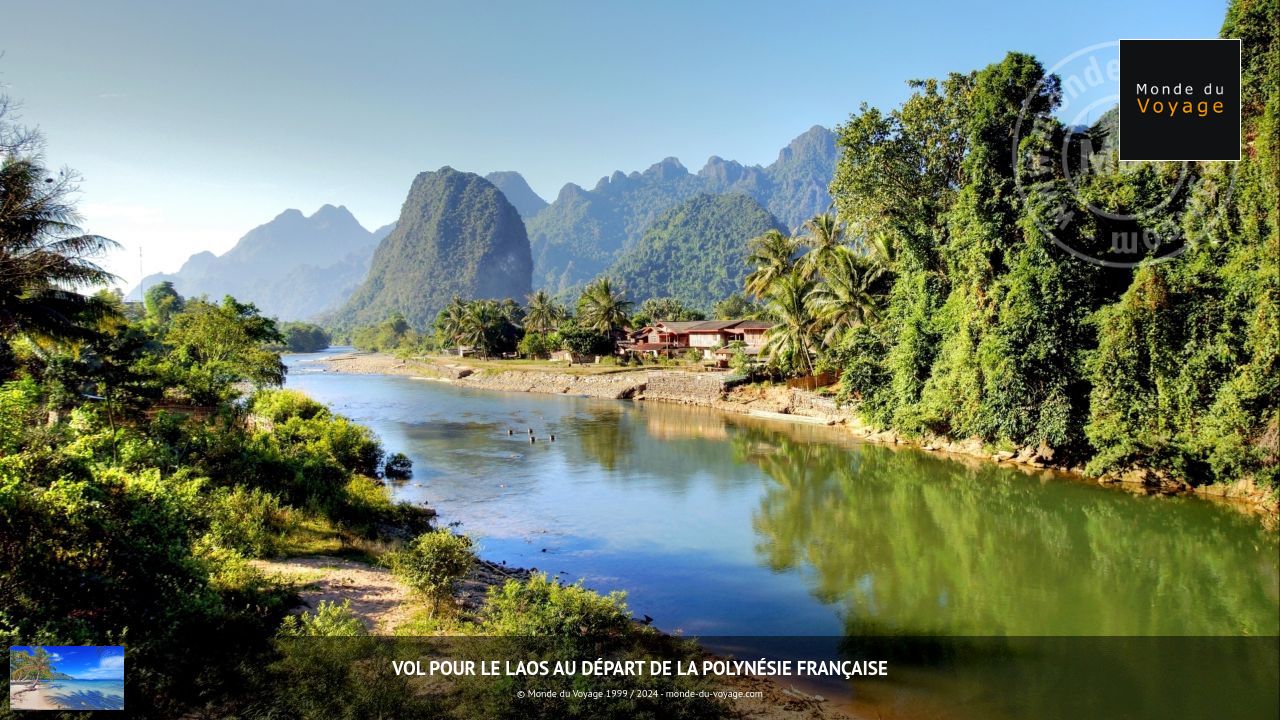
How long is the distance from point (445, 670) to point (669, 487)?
17.4 metres

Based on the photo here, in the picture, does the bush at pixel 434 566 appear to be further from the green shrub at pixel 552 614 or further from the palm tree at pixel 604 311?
the palm tree at pixel 604 311

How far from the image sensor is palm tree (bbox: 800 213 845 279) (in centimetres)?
4441

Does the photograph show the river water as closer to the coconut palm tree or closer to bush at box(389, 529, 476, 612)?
bush at box(389, 529, 476, 612)

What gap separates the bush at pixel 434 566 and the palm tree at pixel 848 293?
30928mm

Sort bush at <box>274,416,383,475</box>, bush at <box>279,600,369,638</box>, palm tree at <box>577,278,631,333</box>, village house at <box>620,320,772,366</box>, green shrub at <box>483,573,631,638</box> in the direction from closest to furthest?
bush at <box>279,600,369,638</box> → green shrub at <box>483,573,631,638</box> → bush at <box>274,416,383,475</box> → village house at <box>620,320,772,366</box> → palm tree at <box>577,278,631,333</box>

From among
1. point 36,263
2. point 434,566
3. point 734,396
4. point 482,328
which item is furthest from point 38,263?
point 482,328

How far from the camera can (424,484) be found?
82.6 ft

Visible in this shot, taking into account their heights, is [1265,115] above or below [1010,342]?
above

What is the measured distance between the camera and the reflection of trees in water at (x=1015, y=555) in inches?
521

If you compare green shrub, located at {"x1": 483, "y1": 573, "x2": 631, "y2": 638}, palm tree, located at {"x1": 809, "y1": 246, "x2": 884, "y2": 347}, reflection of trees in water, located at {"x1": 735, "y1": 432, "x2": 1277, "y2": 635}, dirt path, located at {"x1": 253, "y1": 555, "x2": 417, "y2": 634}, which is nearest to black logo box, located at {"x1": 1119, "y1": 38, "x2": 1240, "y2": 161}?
reflection of trees in water, located at {"x1": 735, "y1": 432, "x2": 1277, "y2": 635}

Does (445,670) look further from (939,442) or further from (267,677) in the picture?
(939,442)

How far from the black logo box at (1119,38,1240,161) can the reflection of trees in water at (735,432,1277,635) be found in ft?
35.7

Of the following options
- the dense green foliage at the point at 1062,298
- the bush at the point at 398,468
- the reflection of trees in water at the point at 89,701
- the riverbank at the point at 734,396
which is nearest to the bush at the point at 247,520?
the reflection of trees in water at the point at 89,701

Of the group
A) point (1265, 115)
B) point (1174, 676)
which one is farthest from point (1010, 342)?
point (1174, 676)
